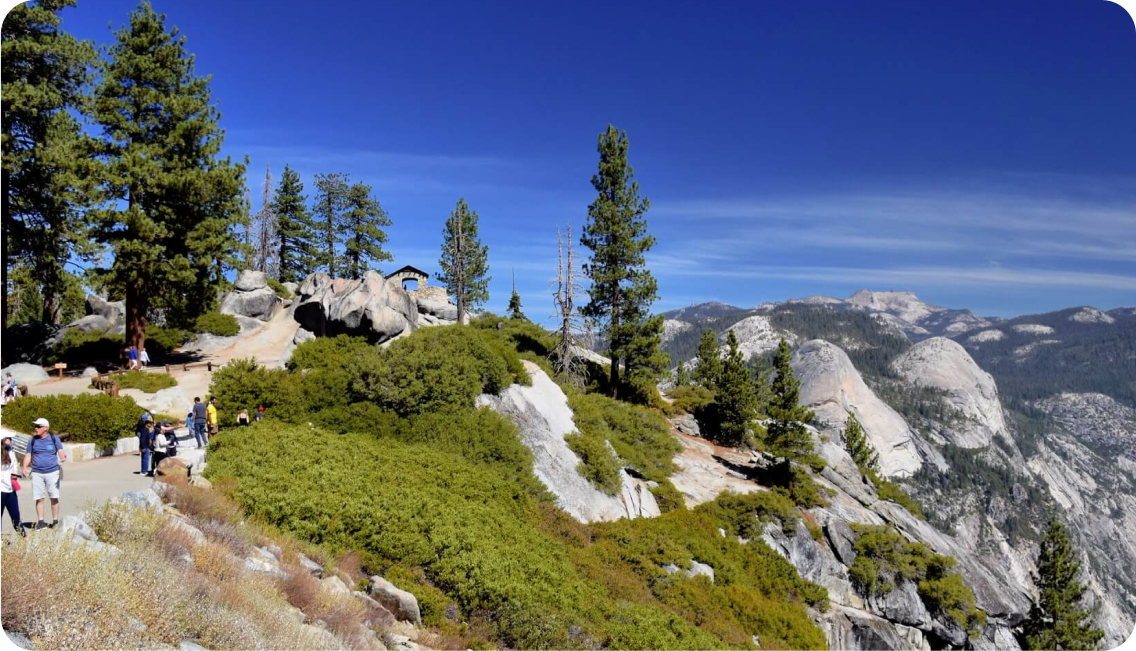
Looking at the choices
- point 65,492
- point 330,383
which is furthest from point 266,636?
point 330,383

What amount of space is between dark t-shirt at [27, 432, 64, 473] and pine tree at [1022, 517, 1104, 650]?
52034 millimetres

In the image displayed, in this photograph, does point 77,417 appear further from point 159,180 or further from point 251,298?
point 251,298

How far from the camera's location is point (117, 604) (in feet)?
16.8

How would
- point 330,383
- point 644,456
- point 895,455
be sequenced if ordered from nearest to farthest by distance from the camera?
point 330,383 < point 644,456 < point 895,455

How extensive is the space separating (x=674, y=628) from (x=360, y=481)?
8.70m

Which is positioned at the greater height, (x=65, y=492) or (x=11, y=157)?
(x=11, y=157)

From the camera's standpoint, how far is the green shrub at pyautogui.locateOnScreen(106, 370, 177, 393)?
22.3 metres

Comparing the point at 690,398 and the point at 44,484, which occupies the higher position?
the point at 44,484

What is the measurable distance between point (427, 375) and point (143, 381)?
12.8 m

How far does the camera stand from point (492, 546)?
12727 mm

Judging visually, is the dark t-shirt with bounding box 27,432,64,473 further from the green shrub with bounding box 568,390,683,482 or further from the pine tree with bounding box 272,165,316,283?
the pine tree with bounding box 272,165,316,283

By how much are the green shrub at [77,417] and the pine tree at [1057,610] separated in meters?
52.5

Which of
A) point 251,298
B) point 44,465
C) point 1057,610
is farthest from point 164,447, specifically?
point 1057,610

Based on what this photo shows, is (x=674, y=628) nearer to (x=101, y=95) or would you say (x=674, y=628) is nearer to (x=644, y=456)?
(x=644, y=456)
